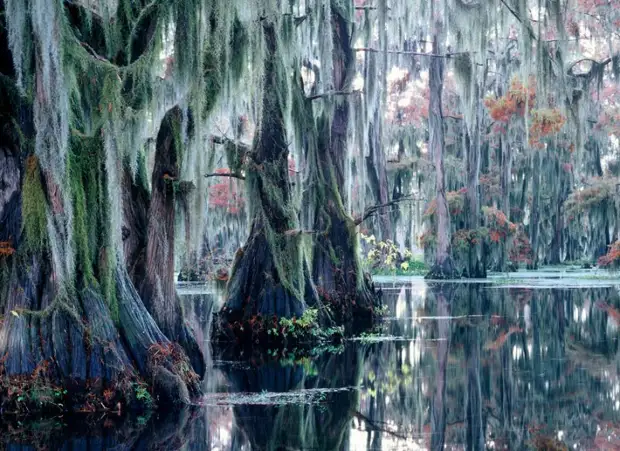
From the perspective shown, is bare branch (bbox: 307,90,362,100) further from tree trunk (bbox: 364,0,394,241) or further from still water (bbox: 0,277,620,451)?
tree trunk (bbox: 364,0,394,241)

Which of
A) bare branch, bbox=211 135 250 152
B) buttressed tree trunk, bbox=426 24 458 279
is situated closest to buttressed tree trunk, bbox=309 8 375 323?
Result: bare branch, bbox=211 135 250 152

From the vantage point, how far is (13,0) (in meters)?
9.09

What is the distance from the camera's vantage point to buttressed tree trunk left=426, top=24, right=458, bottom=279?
34.5m

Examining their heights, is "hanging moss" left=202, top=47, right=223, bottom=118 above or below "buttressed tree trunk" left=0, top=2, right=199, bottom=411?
above

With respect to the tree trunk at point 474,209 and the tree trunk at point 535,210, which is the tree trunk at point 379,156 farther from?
the tree trunk at point 535,210

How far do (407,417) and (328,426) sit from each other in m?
0.79

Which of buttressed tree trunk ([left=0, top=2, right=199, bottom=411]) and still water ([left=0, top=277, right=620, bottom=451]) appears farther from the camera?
buttressed tree trunk ([left=0, top=2, right=199, bottom=411])

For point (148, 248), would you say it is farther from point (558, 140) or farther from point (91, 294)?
point (558, 140)

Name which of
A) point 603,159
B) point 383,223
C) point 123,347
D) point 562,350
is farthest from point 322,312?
point 603,159

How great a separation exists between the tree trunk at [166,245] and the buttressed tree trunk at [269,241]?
3.68 metres

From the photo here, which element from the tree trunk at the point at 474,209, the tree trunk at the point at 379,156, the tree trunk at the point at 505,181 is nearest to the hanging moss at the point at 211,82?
the tree trunk at the point at 379,156

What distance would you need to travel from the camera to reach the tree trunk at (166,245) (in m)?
11.2

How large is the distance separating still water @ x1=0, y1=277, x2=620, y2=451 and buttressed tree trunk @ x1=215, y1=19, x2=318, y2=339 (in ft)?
3.89

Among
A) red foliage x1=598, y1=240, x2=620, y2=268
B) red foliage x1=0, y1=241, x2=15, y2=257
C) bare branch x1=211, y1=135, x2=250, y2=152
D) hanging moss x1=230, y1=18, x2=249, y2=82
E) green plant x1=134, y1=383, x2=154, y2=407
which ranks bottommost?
green plant x1=134, y1=383, x2=154, y2=407
